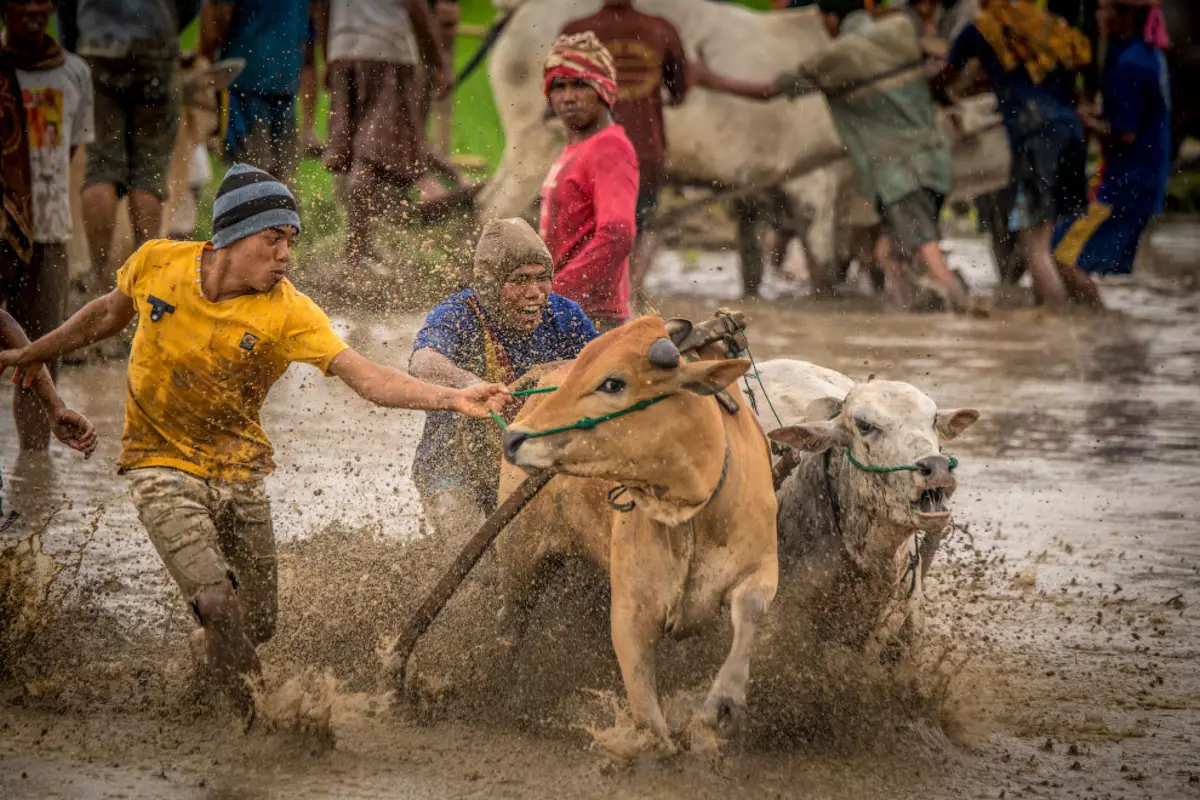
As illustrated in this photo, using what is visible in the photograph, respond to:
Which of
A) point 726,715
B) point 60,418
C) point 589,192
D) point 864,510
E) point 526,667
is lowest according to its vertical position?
point 526,667

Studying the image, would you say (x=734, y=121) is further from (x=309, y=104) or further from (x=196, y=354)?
(x=196, y=354)

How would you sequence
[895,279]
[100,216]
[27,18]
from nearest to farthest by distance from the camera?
1. [27,18]
2. [100,216]
3. [895,279]

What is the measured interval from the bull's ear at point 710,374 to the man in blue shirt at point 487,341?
122 centimetres

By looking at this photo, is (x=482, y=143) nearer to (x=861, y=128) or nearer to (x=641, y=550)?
(x=861, y=128)

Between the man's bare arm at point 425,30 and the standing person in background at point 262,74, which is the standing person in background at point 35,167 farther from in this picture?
the man's bare arm at point 425,30

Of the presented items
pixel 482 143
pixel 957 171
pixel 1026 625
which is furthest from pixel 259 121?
pixel 482 143

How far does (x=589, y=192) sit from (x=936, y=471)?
2417 millimetres

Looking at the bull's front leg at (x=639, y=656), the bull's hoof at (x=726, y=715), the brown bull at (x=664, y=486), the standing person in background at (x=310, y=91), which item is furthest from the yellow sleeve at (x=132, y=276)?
the standing person in background at (x=310, y=91)

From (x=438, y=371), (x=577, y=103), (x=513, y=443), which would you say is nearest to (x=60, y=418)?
(x=438, y=371)

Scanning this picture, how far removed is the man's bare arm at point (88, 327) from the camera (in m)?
4.98

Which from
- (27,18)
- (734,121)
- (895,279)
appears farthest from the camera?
(734,121)

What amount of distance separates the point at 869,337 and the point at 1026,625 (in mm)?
5604

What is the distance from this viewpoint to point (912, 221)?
12.9m

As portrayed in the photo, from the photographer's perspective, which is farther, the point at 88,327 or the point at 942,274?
the point at 942,274
